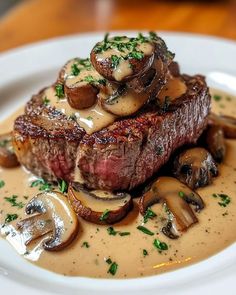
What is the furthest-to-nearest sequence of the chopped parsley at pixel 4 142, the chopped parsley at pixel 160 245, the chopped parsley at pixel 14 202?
the chopped parsley at pixel 4 142 → the chopped parsley at pixel 14 202 → the chopped parsley at pixel 160 245

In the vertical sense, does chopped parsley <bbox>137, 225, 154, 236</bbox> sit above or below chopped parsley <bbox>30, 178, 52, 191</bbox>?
above

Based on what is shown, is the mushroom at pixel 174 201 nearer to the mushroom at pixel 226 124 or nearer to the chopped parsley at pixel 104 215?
the chopped parsley at pixel 104 215

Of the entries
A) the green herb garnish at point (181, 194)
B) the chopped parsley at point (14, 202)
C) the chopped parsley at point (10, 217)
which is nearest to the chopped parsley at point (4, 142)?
the chopped parsley at point (14, 202)

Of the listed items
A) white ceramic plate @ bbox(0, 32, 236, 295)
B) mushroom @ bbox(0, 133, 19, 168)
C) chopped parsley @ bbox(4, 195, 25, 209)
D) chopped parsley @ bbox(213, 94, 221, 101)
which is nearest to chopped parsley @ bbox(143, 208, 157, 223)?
white ceramic plate @ bbox(0, 32, 236, 295)

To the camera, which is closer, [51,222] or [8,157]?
[51,222]

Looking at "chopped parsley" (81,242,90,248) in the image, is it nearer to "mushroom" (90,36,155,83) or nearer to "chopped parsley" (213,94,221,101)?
"mushroom" (90,36,155,83)

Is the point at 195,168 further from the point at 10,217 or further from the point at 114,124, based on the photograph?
the point at 10,217

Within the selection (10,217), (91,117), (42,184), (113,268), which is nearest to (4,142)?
(42,184)
